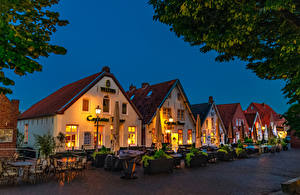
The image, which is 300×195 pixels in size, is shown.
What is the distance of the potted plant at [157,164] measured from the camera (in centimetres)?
1166

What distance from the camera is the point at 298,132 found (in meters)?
8.38

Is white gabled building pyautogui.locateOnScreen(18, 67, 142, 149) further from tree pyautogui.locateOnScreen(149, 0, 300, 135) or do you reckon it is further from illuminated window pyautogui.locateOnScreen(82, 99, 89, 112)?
tree pyautogui.locateOnScreen(149, 0, 300, 135)

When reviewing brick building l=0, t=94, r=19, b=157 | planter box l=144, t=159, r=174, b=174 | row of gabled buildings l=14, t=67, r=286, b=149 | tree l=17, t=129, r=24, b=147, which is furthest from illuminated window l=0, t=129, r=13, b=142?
planter box l=144, t=159, r=174, b=174

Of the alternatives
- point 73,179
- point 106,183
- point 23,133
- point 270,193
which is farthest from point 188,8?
point 23,133

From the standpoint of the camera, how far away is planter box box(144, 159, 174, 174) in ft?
38.2

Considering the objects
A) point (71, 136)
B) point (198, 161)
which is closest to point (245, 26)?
point (198, 161)

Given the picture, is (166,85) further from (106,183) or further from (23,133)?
(106,183)

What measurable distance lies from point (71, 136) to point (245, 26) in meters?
16.8

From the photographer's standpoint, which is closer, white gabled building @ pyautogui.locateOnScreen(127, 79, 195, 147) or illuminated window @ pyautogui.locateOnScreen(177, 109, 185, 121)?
white gabled building @ pyautogui.locateOnScreen(127, 79, 195, 147)

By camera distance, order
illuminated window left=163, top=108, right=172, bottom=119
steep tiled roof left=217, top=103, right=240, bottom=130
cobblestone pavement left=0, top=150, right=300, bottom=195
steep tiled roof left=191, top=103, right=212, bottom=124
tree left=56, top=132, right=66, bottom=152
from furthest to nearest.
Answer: steep tiled roof left=217, top=103, right=240, bottom=130 < steep tiled roof left=191, top=103, right=212, bottom=124 < illuminated window left=163, top=108, right=172, bottom=119 < tree left=56, top=132, right=66, bottom=152 < cobblestone pavement left=0, top=150, right=300, bottom=195

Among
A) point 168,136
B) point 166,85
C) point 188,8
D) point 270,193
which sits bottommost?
point 270,193

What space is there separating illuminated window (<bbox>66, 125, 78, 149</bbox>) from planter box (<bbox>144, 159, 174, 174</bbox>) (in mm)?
9027

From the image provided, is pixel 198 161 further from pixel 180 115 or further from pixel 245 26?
pixel 180 115

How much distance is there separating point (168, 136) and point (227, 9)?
70.6 ft
